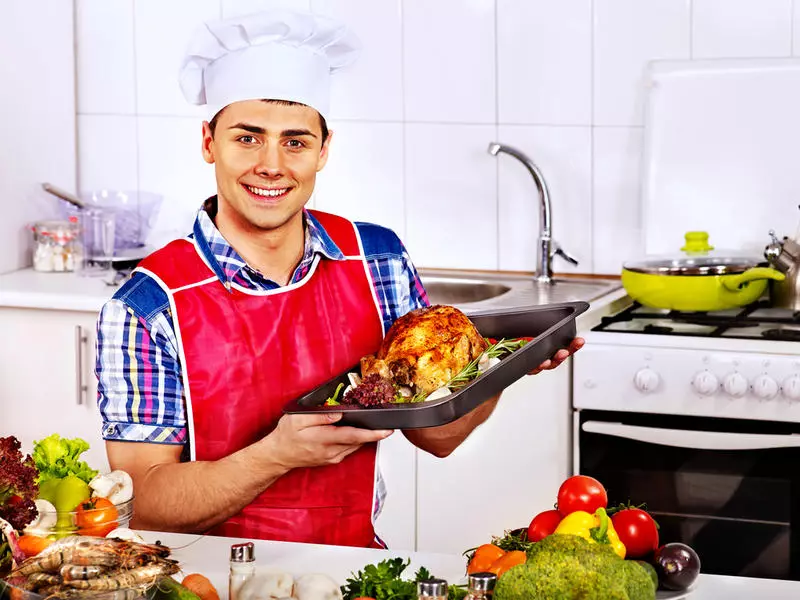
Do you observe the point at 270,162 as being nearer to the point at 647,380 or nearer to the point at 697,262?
the point at 647,380

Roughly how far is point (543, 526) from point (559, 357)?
1.58 feet

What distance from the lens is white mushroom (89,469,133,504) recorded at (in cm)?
135

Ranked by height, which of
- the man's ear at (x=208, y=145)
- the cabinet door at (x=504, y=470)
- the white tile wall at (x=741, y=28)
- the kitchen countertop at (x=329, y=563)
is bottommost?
the cabinet door at (x=504, y=470)

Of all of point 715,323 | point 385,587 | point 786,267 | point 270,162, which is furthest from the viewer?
point 786,267

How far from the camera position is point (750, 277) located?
2.77 metres

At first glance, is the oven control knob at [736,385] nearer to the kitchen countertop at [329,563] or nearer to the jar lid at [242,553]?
the kitchen countertop at [329,563]

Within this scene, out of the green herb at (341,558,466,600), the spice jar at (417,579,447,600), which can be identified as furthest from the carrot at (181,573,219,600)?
the spice jar at (417,579,447,600)

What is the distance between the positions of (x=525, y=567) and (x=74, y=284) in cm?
223

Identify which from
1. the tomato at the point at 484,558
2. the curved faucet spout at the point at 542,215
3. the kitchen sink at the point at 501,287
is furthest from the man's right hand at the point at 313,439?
the curved faucet spout at the point at 542,215

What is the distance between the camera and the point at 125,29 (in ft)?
11.7

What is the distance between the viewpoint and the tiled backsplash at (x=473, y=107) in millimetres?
3113

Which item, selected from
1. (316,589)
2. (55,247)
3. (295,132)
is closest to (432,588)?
(316,589)

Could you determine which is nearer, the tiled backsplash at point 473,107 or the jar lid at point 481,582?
the jar lid at point 481,582

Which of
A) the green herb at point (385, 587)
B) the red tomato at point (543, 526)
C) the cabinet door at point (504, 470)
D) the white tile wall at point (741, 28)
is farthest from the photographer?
the white tile wall at point (741, 28)
